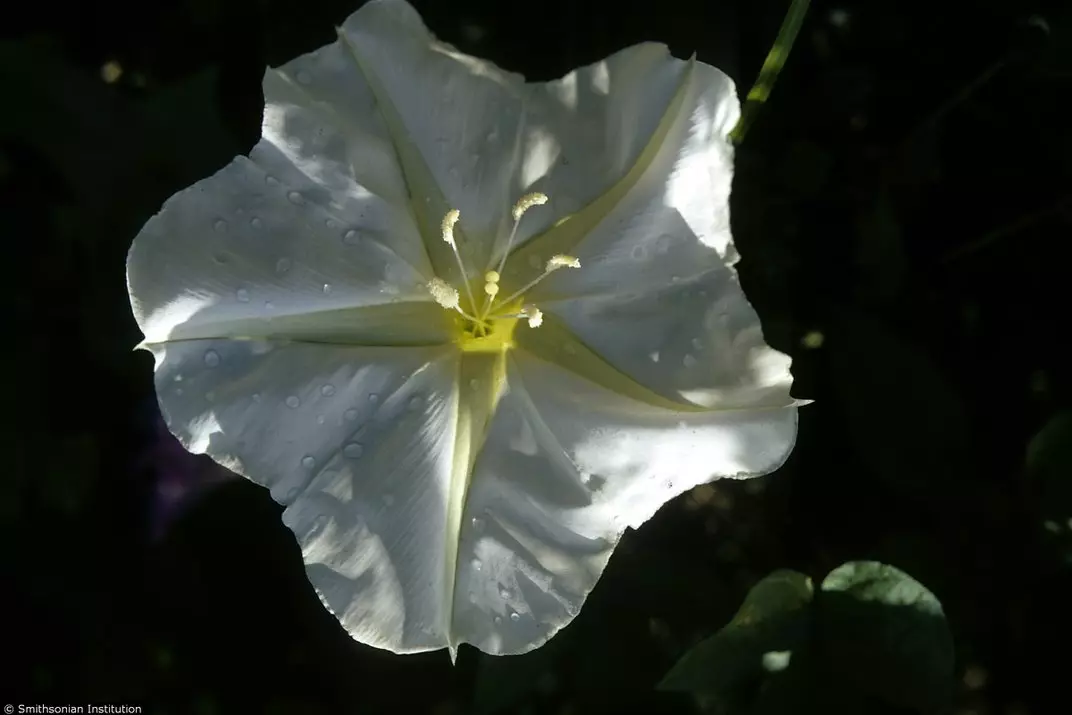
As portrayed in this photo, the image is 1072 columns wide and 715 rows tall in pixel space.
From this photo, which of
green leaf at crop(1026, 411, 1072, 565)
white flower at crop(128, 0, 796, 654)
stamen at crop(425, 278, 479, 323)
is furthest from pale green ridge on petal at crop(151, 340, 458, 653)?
green leaf at crop(1026, 411, 1072, 565)

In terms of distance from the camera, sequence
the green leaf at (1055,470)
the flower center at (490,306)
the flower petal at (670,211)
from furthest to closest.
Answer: the green leaf at (1055,470) → the flower center at (490,306) → the flower petal at (670,211)

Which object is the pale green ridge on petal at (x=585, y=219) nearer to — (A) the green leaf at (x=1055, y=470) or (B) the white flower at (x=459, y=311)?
(B) the white flower at (x=459, y=311)

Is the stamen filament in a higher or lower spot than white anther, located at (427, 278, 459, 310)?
higher

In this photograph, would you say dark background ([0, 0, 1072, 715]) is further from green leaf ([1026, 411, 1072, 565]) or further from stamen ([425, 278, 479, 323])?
stamen ([425, 278, 479, 323])

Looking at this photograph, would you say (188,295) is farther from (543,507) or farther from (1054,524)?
(1054,524)

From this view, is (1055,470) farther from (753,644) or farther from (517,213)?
(517,213)

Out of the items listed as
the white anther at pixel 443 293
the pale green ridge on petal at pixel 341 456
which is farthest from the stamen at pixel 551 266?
the pale green ridge on petal at pixel 341 456
